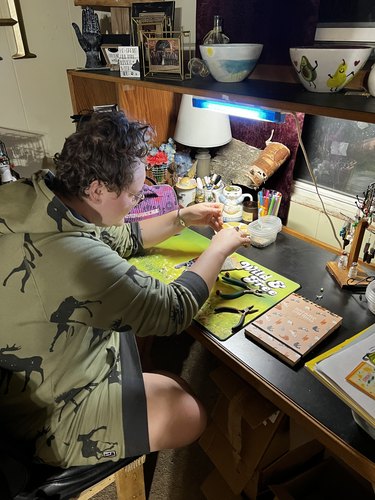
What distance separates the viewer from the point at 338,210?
4.50 ft

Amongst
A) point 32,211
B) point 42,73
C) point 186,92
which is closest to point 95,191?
point 32,211

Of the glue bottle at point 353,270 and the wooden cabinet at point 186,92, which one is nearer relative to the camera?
the wooden cabinet at point 186,92

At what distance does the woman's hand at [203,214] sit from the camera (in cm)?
129

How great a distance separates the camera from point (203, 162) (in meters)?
1.62

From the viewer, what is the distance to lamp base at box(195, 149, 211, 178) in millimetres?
1610

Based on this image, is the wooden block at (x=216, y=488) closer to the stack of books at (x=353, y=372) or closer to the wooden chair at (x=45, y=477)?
the wooden chair at (x=45, y=477)

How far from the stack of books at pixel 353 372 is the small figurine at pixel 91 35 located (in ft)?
4.80

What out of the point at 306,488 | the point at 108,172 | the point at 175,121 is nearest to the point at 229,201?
the point at 175,121

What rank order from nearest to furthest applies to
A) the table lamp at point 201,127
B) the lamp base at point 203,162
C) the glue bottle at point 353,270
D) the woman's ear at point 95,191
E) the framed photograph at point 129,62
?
the woman's ear at point 95,191, the glue bottle at point 353,270, the framed photograph at point 129,62, the table lamp at point 201,127, the lamp base at point 203,162

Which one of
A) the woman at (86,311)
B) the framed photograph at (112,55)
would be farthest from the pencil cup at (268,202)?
the framed photograph at (112,55)

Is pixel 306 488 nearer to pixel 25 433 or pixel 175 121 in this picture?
pixel 25 433

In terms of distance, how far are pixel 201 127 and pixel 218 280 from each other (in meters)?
0.72

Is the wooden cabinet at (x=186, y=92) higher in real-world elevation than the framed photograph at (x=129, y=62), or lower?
lower

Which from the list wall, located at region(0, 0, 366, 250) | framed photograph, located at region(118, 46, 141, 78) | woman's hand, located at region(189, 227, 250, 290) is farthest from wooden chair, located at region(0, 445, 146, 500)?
wall, located at region(0, 0, 366, 250)
